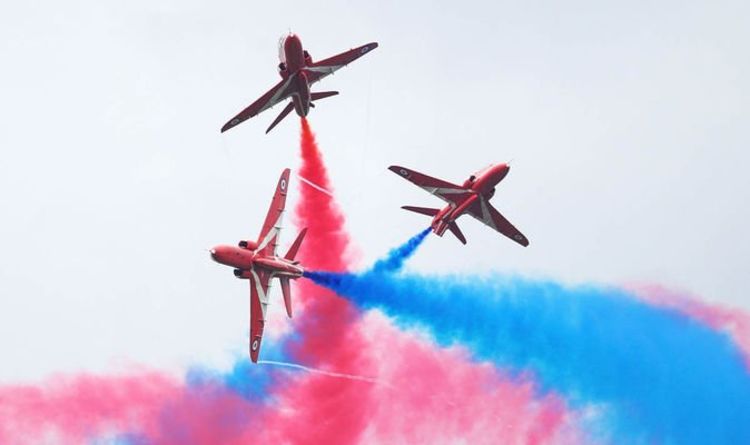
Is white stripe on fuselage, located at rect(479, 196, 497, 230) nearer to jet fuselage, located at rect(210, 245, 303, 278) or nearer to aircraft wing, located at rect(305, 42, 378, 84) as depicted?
aircraft wing, located at rect(305, 42, 378, 84)

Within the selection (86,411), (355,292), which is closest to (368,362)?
(355,292)

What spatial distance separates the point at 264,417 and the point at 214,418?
254cm

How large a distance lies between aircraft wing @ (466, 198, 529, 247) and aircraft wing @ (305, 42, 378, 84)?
9862mm

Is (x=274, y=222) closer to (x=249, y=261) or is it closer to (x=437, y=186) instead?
(x=249, y=261)

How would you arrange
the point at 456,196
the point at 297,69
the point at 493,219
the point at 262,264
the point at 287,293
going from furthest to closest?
1. the point at 493,219
2. the point at 456,196
3. the point at 297,69
4. the point at 287,293
5. the point at 262,264

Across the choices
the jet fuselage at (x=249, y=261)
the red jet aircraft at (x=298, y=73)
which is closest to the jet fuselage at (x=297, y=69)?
the red jet aircraft at (x=298, y=73)

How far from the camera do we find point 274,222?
60594 millimetres

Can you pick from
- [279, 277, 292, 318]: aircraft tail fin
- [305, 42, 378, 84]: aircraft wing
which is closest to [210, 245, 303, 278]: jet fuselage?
[279, 277, 292, 318]: aircraft tail fin

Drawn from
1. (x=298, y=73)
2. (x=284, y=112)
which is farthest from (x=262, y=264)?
(x=298, y=73)

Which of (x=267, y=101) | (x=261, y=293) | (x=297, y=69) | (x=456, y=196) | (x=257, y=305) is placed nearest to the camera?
(x=261, y=293)

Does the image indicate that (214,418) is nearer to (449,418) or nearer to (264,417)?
(264,417)

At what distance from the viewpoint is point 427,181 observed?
62781mm

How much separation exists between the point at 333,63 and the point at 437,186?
8412 mm

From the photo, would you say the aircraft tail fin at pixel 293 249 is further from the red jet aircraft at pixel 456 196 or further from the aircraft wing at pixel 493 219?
the aircraft wing at pixel 493 219
